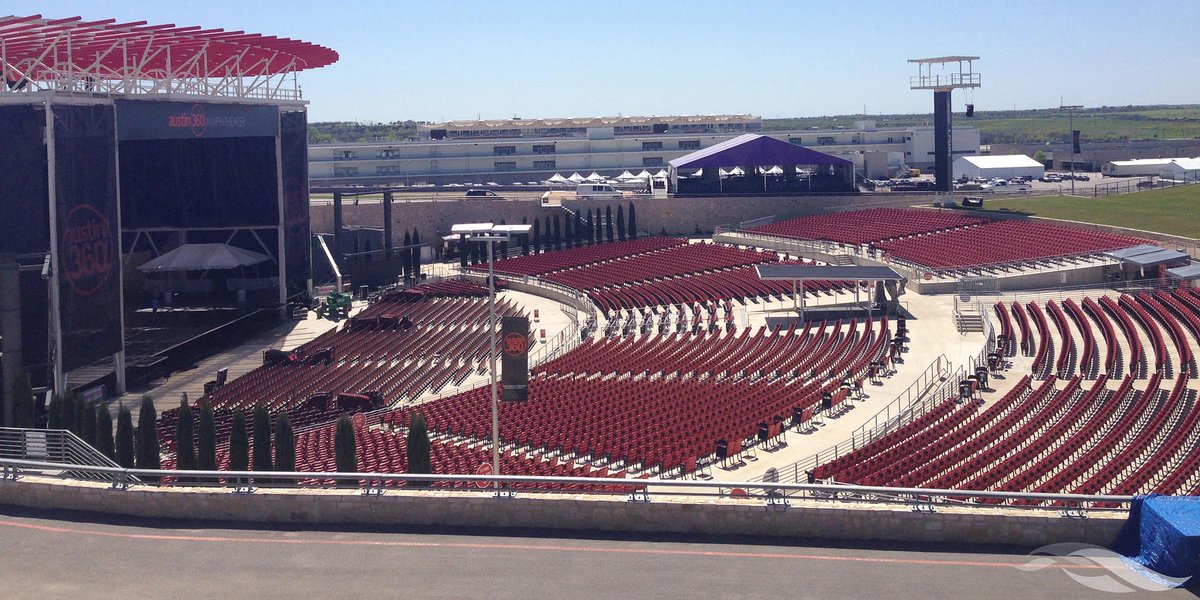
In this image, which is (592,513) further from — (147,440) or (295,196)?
(295,196)

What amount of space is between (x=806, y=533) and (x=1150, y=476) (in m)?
14.0

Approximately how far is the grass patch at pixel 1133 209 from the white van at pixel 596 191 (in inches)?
1039

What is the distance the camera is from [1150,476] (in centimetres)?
2719

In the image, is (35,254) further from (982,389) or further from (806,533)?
(806,533)

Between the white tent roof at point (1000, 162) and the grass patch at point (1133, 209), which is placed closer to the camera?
the grass patch at point (1133, 209)

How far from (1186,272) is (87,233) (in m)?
44.9

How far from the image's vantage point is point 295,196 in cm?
6438

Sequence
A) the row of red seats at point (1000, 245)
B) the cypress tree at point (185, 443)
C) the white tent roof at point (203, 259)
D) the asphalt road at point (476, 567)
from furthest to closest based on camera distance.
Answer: the row of red seats at point (1000, 245) < the white tent roof at point (203, 259) < the cypress tree at point (185, 443) < the asphalt road at point (476, 567)

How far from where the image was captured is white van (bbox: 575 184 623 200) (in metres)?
91.1

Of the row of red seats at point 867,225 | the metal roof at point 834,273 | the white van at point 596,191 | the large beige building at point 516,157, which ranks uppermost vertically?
the large beige building at point 516,157

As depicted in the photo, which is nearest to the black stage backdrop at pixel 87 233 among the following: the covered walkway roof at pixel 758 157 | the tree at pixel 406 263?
the tree at pixel 406 263

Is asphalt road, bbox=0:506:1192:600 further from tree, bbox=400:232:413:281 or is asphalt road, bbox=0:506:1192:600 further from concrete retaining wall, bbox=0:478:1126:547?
tree, bbox=400:232:413:281

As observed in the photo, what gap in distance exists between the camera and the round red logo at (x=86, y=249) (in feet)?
145

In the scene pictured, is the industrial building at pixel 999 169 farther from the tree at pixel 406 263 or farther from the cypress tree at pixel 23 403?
the cypress tree at pixel 23 403
